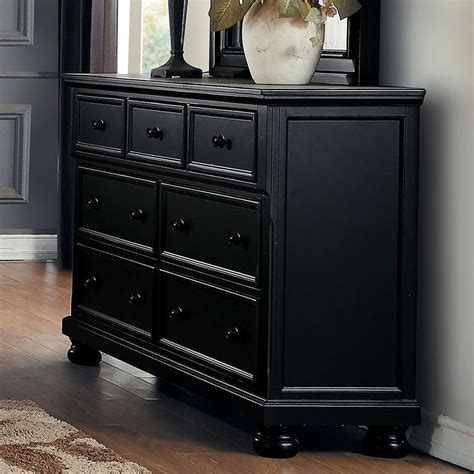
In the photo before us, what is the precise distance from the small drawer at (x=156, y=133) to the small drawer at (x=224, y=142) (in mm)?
67

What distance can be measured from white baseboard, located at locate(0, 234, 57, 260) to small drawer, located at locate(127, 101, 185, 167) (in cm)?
238

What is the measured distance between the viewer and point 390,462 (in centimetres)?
275

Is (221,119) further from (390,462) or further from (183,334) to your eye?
(390,462)

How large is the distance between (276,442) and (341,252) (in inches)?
17.8

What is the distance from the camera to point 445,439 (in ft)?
9.16

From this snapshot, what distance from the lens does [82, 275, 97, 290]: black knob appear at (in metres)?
3.54

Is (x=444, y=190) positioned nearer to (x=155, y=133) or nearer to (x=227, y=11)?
(x=227, y=11)

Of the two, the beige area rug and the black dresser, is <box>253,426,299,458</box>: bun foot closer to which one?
the black dresser

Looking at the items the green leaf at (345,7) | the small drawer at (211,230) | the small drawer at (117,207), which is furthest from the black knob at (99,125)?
the green leaf at (345,7)

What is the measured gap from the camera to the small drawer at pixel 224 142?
2738 mm

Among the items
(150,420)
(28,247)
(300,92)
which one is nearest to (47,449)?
(150,420)

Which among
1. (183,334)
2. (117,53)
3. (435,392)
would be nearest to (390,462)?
(435,392)

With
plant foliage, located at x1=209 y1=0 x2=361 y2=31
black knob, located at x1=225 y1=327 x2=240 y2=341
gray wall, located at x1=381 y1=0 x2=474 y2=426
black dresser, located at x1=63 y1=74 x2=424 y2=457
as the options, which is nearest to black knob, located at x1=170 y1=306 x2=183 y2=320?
black dresser, located at x1=63 y1=74 x2=424 y2=457

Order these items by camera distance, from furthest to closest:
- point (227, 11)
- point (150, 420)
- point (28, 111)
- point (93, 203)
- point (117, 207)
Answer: point (28, 111) → point (93, 203) → point (117, 207) → point (150, 420) → point (227, 11)
